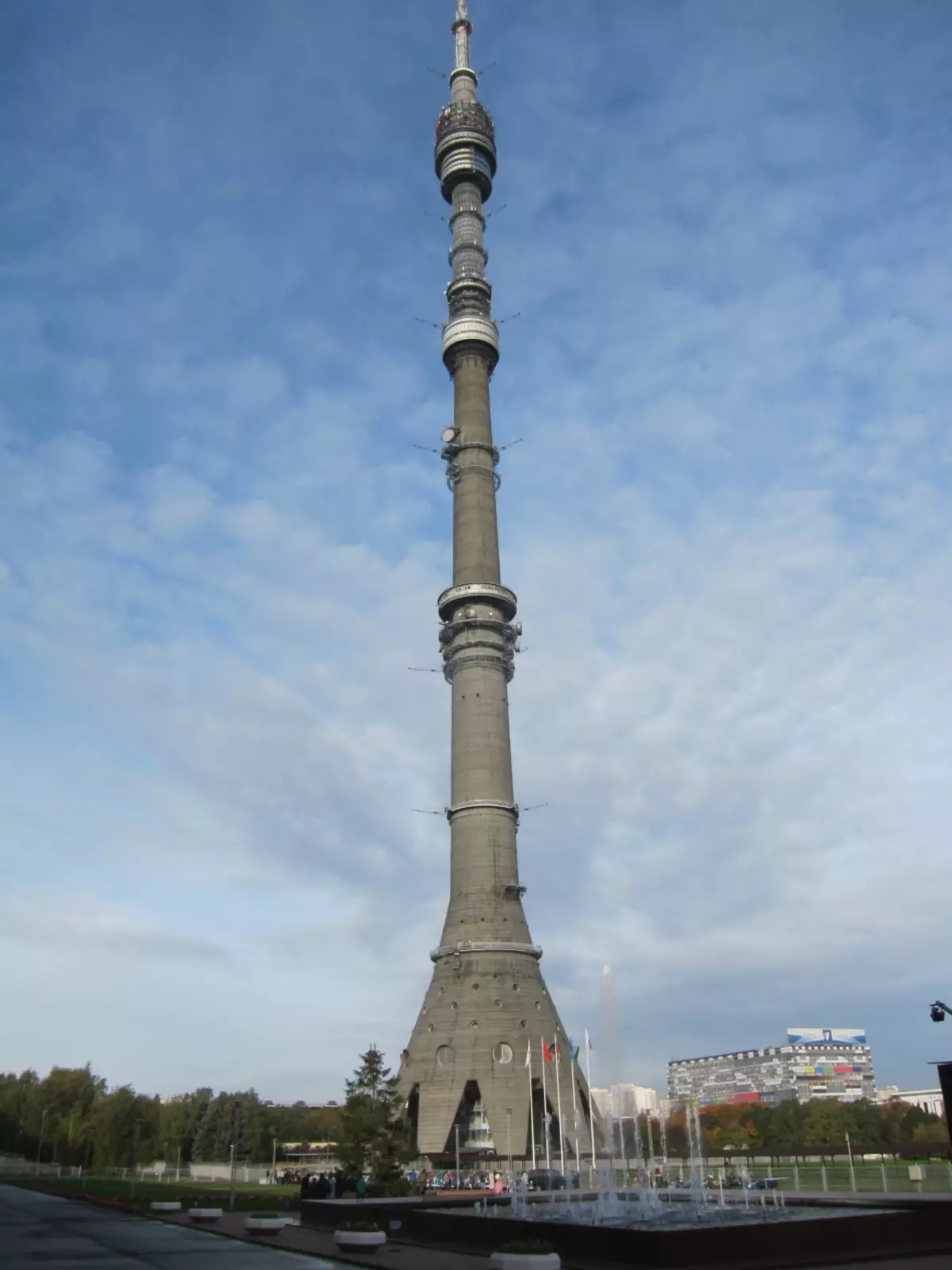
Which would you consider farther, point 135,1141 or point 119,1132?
point 119,1132

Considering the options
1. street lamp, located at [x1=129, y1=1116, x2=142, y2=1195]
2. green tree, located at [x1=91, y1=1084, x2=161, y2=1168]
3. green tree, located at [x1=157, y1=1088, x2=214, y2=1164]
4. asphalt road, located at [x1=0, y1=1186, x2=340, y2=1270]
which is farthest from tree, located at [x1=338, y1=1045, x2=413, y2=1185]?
green tree, located at [x1=157, y1=1088, x2=214, y2=1164]

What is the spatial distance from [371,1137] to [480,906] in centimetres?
2339

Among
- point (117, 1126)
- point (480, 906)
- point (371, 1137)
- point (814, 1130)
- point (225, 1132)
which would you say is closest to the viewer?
point (371, 1137)

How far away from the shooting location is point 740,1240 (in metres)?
21.2

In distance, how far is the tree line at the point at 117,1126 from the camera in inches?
4186

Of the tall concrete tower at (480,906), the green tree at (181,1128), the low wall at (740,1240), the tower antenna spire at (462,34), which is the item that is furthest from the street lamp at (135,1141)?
the tower antenna spire at (462,34)

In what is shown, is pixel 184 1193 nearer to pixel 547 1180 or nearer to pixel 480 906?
pixel 547 1180

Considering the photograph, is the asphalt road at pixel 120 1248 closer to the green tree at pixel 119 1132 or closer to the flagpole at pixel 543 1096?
the flagpole at pixel 543 1096

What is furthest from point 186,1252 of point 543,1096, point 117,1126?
point 117,1126

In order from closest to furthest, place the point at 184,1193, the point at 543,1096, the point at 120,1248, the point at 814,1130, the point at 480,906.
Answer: the point at 120,1248, the point at 184,1193, the point at 543,1096, the point at 480,906, the point at 814,1130

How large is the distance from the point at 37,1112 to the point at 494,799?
78492mm

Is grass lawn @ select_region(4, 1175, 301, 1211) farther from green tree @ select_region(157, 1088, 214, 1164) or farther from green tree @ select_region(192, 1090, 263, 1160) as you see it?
green tree @ select_region(157, 1088, 214, 1164)

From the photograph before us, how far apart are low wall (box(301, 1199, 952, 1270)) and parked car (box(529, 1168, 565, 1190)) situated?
83.7ft

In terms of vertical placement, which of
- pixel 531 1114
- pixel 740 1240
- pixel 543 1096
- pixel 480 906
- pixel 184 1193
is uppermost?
pixel 480 906
